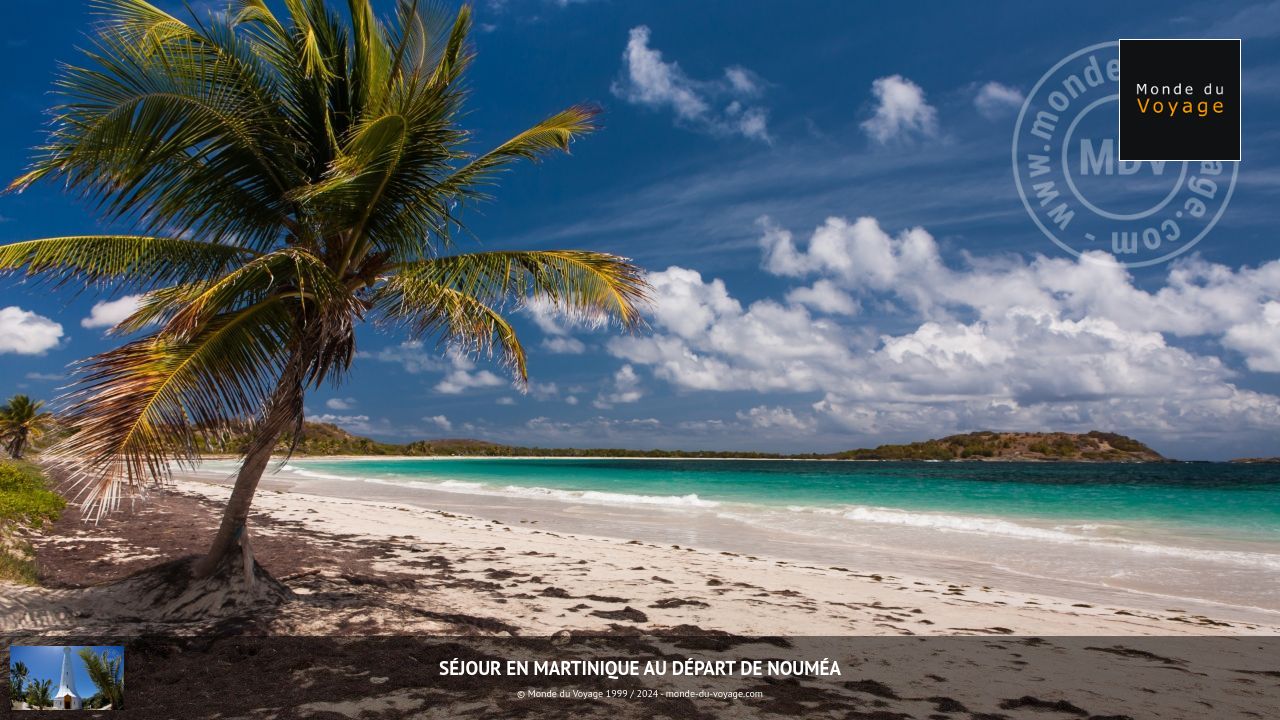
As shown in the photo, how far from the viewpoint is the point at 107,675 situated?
14.0 ft

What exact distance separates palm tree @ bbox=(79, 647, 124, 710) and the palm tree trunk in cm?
157

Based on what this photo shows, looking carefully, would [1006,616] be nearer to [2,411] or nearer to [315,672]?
[315,672]

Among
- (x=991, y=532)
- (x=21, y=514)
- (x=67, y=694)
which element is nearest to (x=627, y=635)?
(x=67, y=694)

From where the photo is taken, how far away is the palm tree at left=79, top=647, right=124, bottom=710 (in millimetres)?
4242

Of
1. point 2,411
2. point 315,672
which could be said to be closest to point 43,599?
point 315,672

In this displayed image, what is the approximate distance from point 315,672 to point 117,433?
2189 millimetres

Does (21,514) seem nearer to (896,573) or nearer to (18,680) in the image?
(18,680)

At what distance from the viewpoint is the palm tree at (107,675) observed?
13.9 ft

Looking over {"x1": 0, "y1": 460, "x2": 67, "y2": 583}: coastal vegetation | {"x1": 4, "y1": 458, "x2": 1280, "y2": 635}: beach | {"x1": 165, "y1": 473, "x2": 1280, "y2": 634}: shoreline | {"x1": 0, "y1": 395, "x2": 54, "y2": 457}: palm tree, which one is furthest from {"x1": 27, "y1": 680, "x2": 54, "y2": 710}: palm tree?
{"x1": 0, "y1": 395, "x2": 54, "y2": 457}: palm tree

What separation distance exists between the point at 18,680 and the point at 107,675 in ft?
1.57

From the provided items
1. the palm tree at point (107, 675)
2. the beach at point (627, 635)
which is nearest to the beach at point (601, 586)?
the beach at point (627, 635)

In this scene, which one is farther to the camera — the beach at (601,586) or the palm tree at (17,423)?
the palm tree at (17,423)

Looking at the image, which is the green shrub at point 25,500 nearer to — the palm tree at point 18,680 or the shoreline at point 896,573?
the shoreline at point 896,573

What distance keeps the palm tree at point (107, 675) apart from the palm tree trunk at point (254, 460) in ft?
5.14
